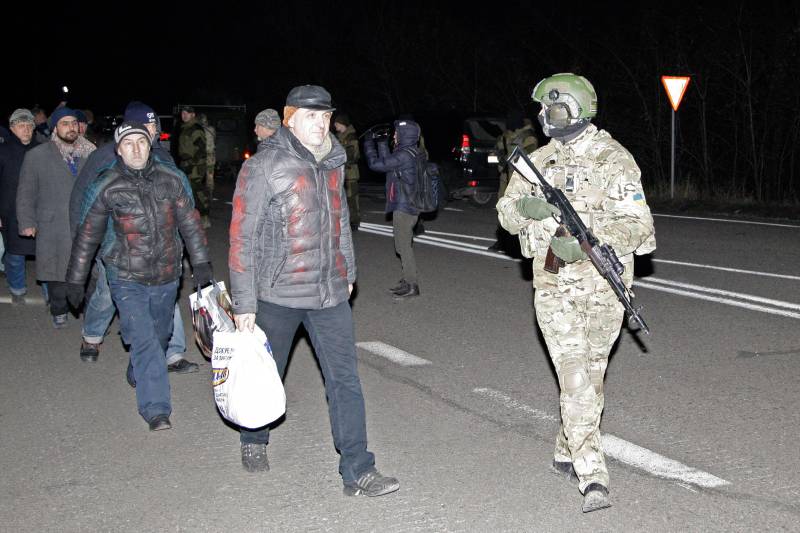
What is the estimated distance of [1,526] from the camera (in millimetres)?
4711

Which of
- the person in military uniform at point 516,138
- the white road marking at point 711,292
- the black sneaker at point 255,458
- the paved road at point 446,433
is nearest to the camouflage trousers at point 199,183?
the white road marking at point 711,292

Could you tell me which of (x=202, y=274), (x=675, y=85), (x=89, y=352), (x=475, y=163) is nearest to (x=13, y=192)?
(x=89, y=352)

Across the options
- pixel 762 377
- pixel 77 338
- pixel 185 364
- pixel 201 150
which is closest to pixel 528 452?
pixel 762 377

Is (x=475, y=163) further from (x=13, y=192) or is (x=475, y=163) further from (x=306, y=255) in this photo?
(x=306, y=255)

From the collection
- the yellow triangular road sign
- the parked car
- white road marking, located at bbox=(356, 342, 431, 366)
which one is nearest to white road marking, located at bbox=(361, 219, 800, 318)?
white road marking, located at bbox=(356, 342, 431, 366)

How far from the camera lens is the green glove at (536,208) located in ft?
15.3

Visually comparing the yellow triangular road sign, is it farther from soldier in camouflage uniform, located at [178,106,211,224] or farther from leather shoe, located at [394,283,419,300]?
leather shoe, located at [394,283,419,300]

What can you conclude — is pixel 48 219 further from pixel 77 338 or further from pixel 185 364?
pixel 185 364

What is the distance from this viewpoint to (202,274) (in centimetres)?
630

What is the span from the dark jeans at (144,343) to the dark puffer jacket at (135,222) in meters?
0.07

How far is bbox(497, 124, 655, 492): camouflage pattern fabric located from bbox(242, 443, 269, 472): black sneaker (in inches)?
58.8

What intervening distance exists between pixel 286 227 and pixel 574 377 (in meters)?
1.45

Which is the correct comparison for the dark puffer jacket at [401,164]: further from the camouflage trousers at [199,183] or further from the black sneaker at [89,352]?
the camouflage trousers at [199,183]

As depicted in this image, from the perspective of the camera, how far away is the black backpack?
1048 cm
